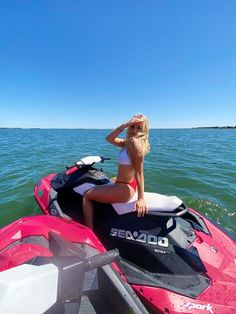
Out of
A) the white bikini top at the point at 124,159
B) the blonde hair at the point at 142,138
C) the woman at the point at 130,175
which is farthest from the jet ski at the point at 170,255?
the blonde hair at the point at 142,138

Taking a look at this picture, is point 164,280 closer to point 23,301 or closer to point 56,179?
point 23,301

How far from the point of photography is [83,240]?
2.15 meters

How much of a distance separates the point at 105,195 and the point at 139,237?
2.01 ft

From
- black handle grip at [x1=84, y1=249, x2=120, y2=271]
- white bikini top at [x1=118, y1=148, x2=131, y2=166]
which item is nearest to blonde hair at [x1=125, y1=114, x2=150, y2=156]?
white bikini top at [x1=118, y1=148, x2=131, y2=166]

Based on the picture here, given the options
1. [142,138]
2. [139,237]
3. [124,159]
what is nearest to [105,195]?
[124,159]

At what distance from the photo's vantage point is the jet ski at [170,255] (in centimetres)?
216

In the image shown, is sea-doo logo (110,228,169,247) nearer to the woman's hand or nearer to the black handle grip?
the woman's hand

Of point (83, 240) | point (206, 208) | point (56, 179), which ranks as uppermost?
point (56, 179)

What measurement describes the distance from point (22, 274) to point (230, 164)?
33.6 feet

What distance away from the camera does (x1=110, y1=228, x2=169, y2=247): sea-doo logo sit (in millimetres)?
2496

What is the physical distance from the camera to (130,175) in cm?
264

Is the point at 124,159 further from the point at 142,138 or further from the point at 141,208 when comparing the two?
the point at 141,208

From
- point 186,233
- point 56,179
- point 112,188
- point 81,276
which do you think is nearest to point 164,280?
point 186,233

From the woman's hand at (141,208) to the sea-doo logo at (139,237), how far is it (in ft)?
0.78
